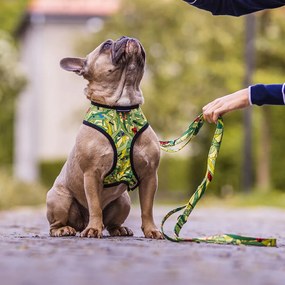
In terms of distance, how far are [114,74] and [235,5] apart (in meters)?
0.84

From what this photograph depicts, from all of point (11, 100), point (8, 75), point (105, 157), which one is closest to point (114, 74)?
point (105, 157)

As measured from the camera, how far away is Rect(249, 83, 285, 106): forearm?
5.05 m

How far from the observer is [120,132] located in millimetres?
5352

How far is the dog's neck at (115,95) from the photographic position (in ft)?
17.9

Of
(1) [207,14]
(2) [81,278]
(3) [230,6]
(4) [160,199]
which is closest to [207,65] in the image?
(1) [207,14]

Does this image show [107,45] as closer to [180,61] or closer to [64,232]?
[64,232]

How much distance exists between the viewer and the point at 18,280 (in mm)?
3209

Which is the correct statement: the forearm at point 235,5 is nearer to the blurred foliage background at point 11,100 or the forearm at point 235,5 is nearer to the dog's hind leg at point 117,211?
the dog's hind leg at point 117,211

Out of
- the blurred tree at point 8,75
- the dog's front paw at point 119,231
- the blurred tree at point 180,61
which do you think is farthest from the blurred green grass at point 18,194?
the dog's front paw at point 119,231

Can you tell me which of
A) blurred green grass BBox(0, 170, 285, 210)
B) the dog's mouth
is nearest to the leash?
the dog's mouth

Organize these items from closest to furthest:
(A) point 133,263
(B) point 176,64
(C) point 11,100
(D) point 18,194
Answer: (A) point 133,263 < (D) point 18,194 < (C) point 11,100 < (B) point 176,64

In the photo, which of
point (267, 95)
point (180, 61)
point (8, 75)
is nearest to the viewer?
point (267, 95)

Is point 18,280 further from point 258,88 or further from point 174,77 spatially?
point 174,77

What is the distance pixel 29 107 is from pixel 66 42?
2673mm
